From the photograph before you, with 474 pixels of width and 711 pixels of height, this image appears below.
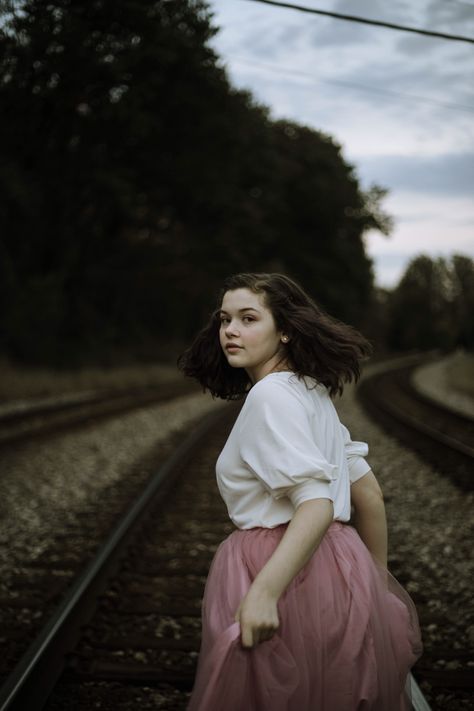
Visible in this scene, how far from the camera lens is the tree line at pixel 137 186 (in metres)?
17.8

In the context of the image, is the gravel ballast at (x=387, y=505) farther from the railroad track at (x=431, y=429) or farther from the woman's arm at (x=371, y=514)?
the woman's arm at (x=371, y=514)

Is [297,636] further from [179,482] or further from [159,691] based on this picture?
[179,482]

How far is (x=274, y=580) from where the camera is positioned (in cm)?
147

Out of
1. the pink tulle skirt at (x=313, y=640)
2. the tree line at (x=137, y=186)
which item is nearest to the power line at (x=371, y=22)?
the pink tulle skirt at (x=313, y=640)

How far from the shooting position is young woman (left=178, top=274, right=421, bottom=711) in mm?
1509

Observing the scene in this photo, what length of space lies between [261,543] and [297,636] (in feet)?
0.74

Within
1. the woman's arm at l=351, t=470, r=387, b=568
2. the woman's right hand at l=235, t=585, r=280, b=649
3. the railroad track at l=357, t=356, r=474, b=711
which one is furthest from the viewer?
the railroad track at l=357, t=356, r=474, b=711

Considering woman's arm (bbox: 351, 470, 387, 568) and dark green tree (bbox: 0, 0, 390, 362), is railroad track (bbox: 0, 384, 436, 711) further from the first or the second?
dark green tree (bbox: 0, 0, 390, 362)

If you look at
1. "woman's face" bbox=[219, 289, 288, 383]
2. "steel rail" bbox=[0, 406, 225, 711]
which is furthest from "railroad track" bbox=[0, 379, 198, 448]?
"woman's face" bbox=[219, 289, 288, 383]

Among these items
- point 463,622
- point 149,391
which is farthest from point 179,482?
point 149,391

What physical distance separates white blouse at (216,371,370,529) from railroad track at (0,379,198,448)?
847 centimetres

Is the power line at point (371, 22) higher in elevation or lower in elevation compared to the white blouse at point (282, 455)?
higher

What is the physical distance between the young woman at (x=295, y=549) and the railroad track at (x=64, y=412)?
8.42m

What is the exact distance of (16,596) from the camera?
416 cm
